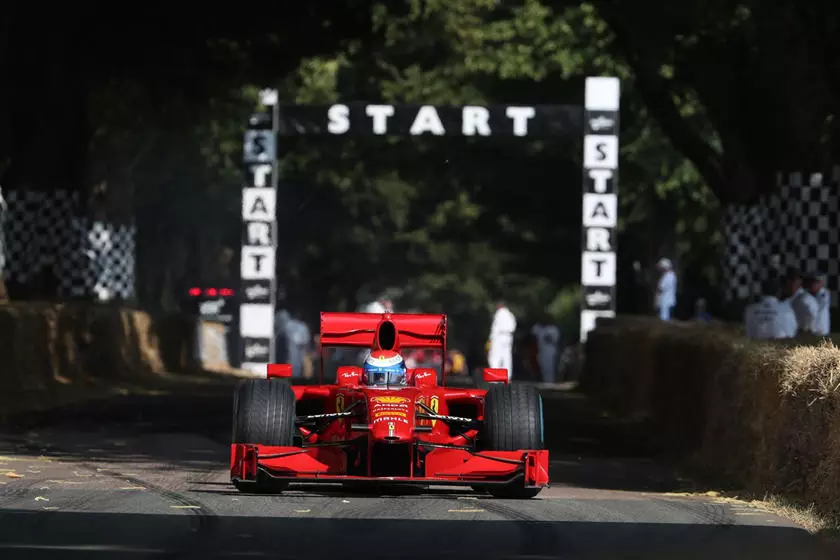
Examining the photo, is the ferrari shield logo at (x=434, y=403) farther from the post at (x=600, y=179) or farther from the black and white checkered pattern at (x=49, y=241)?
the post at (x=600, y=179)

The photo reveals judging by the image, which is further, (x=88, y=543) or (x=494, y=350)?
(x=494, y=350)

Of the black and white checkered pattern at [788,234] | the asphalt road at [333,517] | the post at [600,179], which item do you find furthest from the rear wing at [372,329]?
the post at [600,179]

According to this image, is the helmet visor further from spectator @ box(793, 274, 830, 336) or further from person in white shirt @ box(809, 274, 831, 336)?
person in white shirt @ box(809, 274, 831, 336)

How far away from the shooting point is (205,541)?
35.5ft

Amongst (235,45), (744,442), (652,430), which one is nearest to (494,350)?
(235,45)

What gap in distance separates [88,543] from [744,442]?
6951mm

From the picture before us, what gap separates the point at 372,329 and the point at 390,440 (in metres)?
2.53

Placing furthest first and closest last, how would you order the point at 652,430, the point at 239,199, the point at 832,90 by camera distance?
1. the point at 239,199
2. the point at 832,90
3. the point at 652,430

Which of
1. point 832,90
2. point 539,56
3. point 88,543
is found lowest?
point 88,543

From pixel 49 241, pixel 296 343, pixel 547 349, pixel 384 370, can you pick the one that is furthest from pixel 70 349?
pixel 547 349

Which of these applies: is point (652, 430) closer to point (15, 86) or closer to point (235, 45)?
point (15, 86)

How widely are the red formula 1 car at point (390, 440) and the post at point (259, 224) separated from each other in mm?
23818

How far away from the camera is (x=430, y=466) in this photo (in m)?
13.7

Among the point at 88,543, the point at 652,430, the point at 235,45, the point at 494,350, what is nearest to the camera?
the point at 88,543
